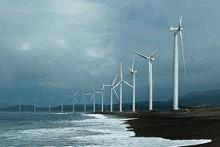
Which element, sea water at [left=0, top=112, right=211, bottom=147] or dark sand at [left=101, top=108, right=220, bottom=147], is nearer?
sea water at [left=0, top=112, right=211, bottom=147]

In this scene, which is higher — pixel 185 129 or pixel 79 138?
pixel 185 129

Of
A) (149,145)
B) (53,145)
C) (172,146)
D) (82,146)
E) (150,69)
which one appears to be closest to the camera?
(172,146)

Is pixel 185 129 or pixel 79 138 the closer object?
pixel 185 129

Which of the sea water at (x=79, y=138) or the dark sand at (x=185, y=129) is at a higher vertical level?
the dark sand at (x=185, y=129)

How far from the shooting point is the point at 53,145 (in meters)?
28.8

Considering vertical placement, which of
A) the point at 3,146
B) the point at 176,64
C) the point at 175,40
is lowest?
the point at 3,146

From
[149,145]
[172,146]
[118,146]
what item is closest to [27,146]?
[118,146]

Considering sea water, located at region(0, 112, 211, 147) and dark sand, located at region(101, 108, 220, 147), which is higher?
dark sand, located at region(101, 108, 220, 147)

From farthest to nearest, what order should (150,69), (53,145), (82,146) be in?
(150,69)
(53,145)
(82,146)

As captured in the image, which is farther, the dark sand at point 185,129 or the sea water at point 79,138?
the dark sand at point 185,129

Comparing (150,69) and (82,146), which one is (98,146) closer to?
(82,146)

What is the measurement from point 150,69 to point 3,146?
68149mm

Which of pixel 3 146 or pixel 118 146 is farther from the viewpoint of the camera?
pixel 3 146

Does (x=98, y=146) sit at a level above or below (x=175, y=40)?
below
